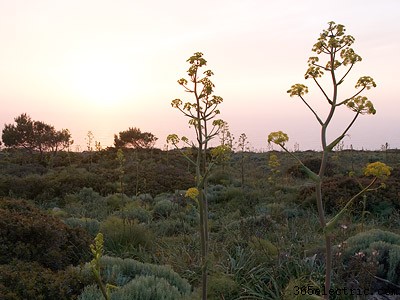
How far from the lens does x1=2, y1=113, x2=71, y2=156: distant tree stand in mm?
26906

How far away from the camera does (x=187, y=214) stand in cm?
916

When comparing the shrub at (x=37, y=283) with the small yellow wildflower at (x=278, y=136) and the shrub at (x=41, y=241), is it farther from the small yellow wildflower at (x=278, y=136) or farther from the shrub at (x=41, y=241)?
the small yellow wildflower at (x=278, y=136)

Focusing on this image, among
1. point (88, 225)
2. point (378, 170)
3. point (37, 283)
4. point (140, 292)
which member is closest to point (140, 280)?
point (140, 292)

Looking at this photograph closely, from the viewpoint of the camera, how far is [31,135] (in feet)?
91.4

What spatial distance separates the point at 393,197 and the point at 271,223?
400cm

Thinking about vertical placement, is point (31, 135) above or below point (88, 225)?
above

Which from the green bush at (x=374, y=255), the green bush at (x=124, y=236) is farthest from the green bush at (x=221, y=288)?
the green bush at (x=124, y=236)

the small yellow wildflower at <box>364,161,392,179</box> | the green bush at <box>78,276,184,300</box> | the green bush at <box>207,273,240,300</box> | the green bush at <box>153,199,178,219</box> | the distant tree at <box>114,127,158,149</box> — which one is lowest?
the green bush at <box>207,273,240,300</box>

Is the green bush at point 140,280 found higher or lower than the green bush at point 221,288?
higher

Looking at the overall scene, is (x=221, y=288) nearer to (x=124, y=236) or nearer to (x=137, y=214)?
(x=124, y=236)

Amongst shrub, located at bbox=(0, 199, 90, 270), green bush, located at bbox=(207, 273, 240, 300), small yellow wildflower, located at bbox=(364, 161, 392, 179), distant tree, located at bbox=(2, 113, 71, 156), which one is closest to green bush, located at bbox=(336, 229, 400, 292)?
green bush, located at bbox=(207, 273, 240, 300)

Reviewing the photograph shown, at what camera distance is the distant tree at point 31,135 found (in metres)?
26.9

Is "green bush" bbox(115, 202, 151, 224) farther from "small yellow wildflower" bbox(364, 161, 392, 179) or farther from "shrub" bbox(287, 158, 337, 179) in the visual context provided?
"shrub" bbox(287, 158, 337, 179)

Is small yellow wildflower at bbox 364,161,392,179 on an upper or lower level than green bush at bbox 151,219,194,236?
upper
